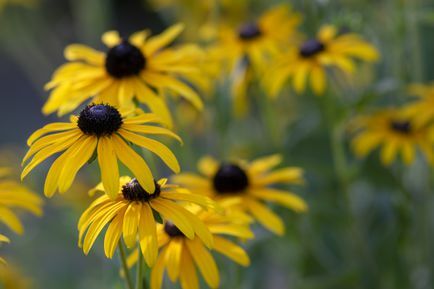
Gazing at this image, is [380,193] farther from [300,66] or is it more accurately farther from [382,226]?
[300,66]

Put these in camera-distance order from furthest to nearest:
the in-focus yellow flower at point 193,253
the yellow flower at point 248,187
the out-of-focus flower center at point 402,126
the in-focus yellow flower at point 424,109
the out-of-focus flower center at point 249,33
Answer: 1. the out-of-focus flower center at point 249,33
2. the out-of-focus flower center at point 402,126
3. the in-focus yellow flower at point 424,109
4. the yellow flower at point 248,187
5. the in-focus yellow flower at point 193,253

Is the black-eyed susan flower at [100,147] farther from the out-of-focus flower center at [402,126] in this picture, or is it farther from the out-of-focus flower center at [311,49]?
the out-of-focus flower center at [402,126]

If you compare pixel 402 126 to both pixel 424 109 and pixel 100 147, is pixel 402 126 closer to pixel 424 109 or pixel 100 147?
pixel 424 109

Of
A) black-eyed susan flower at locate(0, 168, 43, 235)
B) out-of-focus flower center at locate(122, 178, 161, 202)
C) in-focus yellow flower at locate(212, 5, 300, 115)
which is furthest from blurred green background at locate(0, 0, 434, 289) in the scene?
out-of-focus flower center at locate(122, 178, 161, 202)

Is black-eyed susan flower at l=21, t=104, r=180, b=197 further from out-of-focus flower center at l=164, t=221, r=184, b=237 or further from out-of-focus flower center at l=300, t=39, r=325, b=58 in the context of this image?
out-of-focus flower center at l=300, t=39, r=325, b=58

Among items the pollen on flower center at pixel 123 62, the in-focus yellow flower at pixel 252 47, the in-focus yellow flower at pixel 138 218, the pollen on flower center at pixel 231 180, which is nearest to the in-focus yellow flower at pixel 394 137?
the in-focus yellow flower at pixel 252 47

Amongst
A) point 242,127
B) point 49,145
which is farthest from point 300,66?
point 242,127
